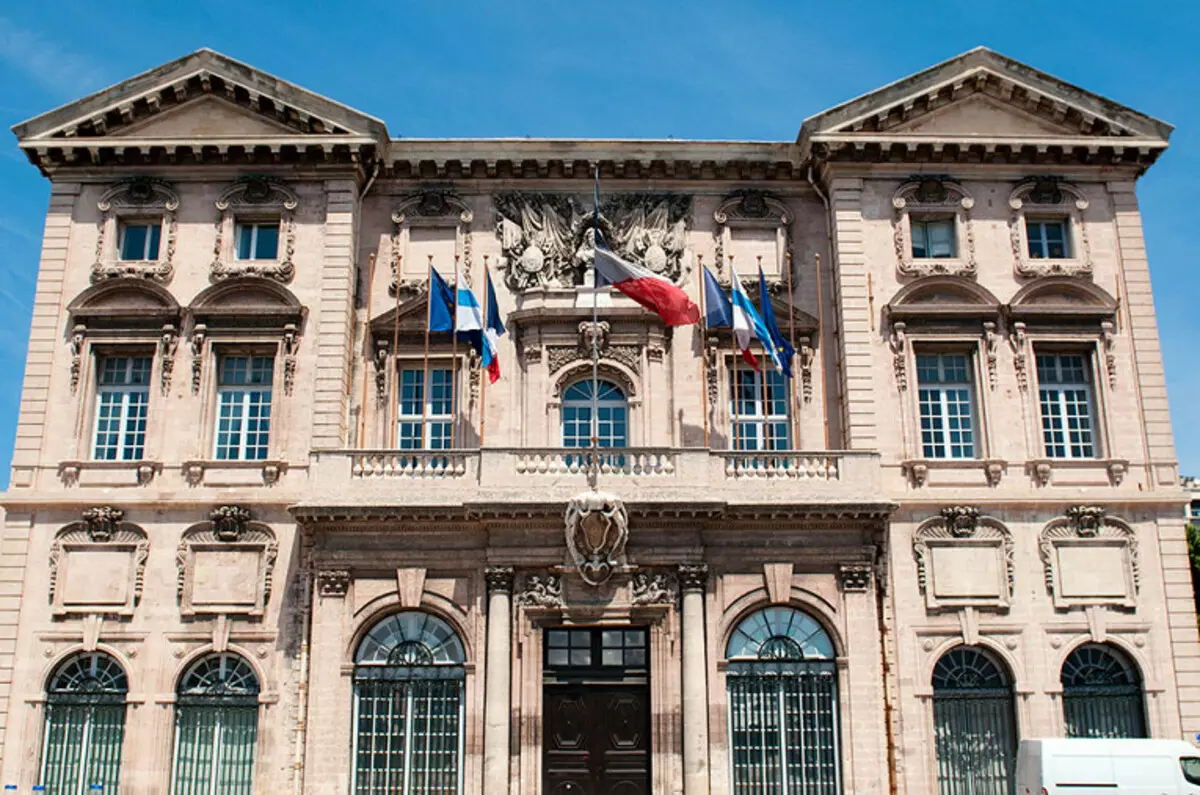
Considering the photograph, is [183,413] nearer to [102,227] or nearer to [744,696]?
[102,227]

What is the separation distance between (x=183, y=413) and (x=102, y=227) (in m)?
4.55

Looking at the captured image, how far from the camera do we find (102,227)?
85.7 feet

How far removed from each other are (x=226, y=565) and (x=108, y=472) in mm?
3121

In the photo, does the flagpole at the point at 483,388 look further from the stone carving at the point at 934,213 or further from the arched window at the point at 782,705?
the stone carving at the point at 934,213

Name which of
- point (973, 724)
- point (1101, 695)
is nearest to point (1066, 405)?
point (1101, 695)

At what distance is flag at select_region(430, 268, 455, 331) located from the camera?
2483 cm

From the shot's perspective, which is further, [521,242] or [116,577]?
[521,242]

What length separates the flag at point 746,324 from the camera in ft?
80.4

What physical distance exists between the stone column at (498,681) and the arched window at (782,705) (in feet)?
13.5

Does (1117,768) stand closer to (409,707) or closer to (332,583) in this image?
(409,707)

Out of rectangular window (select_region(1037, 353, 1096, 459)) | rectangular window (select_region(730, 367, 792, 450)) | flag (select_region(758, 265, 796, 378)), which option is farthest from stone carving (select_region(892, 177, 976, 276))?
rectangular window (select_region(730, 367, 792, 450))

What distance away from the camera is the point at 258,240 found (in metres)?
26.4

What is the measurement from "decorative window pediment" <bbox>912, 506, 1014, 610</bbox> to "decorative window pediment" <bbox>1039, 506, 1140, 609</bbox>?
849 mm

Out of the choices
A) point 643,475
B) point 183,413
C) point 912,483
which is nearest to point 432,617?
point 643,475
